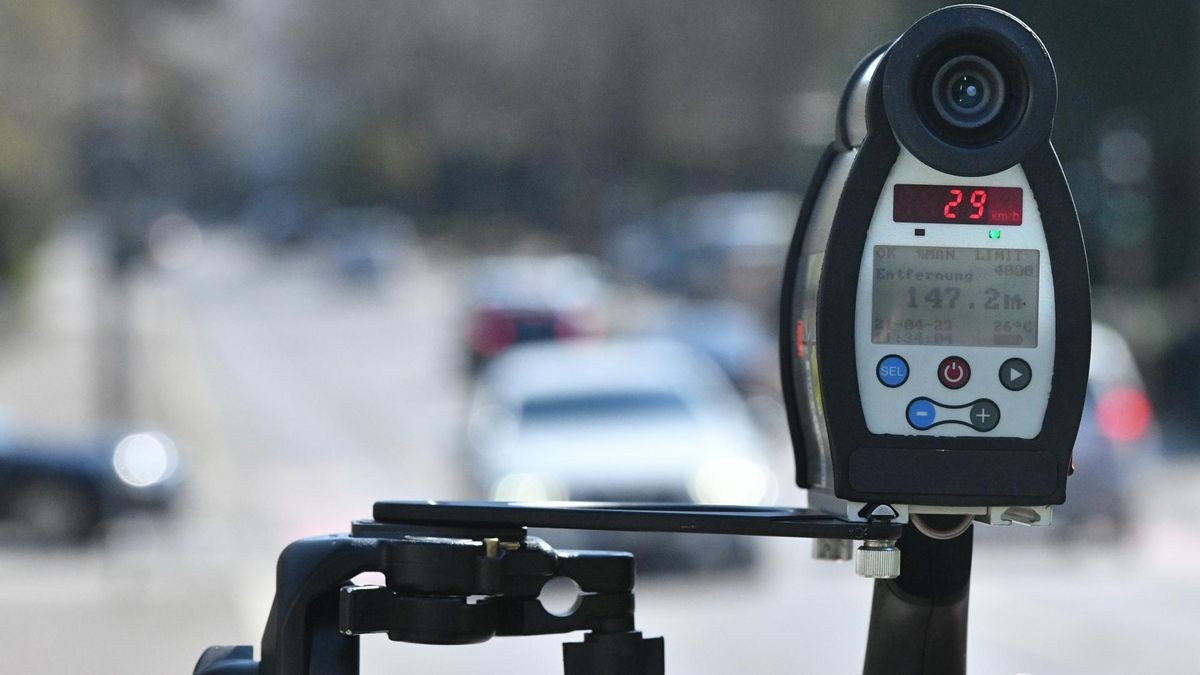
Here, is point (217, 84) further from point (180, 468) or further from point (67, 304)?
point (180, 468)

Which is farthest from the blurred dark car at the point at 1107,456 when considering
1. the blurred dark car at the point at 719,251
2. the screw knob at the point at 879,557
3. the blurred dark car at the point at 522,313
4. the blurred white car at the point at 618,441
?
the blurred dark car at the point at 522,313

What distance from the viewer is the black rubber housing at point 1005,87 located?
1.61 m

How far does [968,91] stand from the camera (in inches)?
65.1

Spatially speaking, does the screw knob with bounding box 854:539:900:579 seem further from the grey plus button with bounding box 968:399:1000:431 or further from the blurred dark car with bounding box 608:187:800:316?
the blurred dark car with bounding box 608:187:800:316

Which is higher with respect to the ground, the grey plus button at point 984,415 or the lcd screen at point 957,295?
the lcd screen at point 957,295

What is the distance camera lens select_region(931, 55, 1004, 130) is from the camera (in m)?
1.63

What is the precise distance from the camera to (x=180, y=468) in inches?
691

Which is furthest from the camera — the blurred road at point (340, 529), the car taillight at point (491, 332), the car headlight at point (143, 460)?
the car taillight at point (491, 332)

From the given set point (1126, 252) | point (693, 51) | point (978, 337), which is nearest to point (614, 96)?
point (693, 51)

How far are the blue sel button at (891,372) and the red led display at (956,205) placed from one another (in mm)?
124

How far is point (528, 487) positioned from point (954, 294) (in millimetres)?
11624

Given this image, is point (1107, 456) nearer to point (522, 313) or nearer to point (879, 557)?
point (879, 557)

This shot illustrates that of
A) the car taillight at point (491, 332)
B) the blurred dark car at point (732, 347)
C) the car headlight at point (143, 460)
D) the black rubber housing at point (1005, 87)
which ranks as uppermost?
the car taillight at point (491, 332)

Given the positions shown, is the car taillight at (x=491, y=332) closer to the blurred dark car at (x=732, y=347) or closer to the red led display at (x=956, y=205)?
the blurred dark car at (x=732, y=347)
